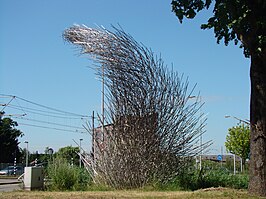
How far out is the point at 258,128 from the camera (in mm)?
12445

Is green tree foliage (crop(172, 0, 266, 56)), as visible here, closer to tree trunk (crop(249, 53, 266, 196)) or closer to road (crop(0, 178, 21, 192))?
tree trunk (crop(249, 53, 266, 196))

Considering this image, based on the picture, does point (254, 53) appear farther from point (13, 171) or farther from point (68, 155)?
point (13, 171)

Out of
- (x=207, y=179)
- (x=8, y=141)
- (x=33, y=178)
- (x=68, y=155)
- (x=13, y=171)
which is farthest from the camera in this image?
(x=8, y=141)

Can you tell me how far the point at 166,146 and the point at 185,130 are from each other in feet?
3.44

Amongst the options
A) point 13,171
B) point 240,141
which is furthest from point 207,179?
point 13,171

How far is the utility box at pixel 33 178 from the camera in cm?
1766

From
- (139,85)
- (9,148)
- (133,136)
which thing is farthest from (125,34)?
(9,148)

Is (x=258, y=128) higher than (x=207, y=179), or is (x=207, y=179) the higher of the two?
(x=258, y=128)

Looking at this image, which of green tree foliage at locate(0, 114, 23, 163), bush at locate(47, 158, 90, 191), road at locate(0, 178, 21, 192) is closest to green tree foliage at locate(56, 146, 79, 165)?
bush at locate(47, 158, 90, 191)

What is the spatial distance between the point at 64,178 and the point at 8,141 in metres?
55.6

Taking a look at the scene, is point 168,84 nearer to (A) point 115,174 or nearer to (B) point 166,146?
(B) point 166,146

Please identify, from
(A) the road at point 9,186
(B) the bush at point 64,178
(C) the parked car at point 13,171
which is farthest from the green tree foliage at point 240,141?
(C) the parked car at point 13,171

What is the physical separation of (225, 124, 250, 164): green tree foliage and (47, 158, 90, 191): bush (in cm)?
2156

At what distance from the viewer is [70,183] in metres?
Result: 17.5
